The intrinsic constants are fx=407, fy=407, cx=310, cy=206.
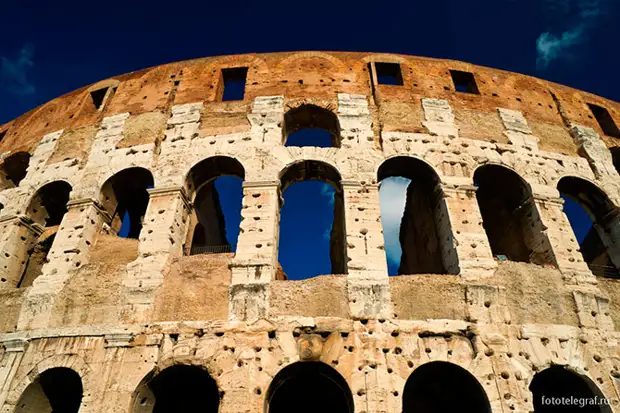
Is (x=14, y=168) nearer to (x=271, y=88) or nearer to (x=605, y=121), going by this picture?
(x=271, y=88)

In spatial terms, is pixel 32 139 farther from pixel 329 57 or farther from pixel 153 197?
pixel 329 57

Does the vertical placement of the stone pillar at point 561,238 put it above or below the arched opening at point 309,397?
above

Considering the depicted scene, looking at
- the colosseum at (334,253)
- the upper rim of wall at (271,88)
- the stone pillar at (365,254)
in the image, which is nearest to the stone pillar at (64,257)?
the colosseum at (334,253)

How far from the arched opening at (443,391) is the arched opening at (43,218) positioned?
25.9 ft

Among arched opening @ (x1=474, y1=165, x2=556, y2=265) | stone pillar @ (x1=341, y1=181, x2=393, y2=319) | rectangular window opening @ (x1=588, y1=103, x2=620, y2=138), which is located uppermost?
rectangular window opening @ (x1=588, y1=103, x2=620, y2=138)

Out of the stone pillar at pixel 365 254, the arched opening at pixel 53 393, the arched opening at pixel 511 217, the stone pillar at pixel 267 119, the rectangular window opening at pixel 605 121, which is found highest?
the rectangular window opening at pixel 605 121

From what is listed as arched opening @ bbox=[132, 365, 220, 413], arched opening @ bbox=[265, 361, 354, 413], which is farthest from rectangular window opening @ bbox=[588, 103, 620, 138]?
arched opening @ bbox=[132, 365, 220, 413]

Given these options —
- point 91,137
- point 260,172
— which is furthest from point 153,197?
point 91,137

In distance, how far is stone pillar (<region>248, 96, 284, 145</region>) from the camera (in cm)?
864

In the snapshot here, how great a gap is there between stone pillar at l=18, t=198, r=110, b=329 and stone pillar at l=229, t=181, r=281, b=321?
3.07 metres

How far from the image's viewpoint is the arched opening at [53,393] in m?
6.29

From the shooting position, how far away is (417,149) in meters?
8.52

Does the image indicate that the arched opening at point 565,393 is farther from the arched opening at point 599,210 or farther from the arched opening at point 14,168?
the arched opening at point 14,168

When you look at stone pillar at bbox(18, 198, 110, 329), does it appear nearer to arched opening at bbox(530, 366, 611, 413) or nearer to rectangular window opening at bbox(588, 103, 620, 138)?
arched opening at bbox(530, 366, 611, 413)
